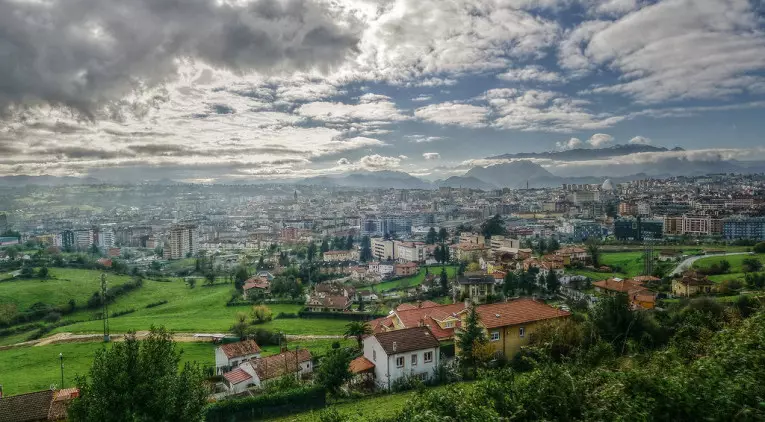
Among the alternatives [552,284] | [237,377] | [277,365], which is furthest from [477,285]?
[237,377]

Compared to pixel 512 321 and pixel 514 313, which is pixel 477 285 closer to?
pixel 514 313

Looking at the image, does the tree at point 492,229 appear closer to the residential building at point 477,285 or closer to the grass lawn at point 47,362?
the residential building at point 477,285

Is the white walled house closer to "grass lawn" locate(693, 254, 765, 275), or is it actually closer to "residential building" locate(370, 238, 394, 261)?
"grass lawn" locate(693, 254, 765, 275)

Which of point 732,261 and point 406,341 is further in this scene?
point 732,261

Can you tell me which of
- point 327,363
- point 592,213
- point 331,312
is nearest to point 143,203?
point 592,213

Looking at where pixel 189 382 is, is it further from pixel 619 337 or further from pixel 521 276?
pixel 521 276

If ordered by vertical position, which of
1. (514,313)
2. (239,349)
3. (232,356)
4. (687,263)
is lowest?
(232,356)
